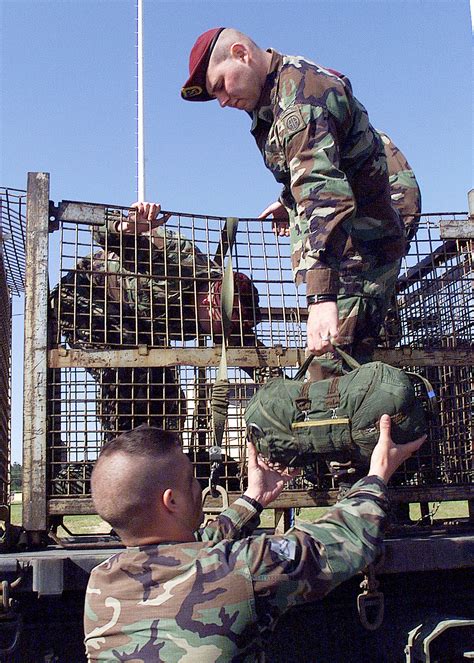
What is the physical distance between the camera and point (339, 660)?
8.83 ft

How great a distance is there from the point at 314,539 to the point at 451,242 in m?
2.46

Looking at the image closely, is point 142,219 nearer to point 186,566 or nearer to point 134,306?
point 134,306

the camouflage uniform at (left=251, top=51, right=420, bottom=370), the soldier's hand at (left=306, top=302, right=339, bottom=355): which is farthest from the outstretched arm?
the camouflage uniform at (left=251, top=51, right=420, bottom=370)

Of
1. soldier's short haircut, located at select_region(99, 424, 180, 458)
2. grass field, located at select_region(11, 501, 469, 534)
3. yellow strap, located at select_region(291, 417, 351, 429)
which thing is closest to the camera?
soldier's short haircut, located at select_region(99, 424, 180, 458)

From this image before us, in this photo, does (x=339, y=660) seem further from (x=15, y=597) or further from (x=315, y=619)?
(x=15, y=597)

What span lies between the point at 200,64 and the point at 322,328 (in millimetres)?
1429

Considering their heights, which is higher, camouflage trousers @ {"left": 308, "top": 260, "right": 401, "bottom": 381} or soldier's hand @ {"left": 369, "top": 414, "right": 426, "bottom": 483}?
camouflage trousers @ {"left": 308, "top": 260, "right": 401, "bottom": 381}

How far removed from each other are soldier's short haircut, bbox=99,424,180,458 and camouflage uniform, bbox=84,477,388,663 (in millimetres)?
236

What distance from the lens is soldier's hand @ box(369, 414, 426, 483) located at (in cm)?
219

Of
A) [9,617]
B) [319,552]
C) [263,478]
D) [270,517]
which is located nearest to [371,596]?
[263,478]

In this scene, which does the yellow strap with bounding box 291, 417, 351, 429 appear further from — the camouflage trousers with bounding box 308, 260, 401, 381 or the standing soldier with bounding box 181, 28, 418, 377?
the camouflage trousers with bounding box 308, 260, 401, 381

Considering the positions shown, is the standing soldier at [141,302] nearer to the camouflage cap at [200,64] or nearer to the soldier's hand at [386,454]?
the camouflage cap at [200,64]

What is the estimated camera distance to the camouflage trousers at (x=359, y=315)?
3.16 metres

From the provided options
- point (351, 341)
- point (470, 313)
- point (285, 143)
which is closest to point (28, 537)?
point (351, 341)
